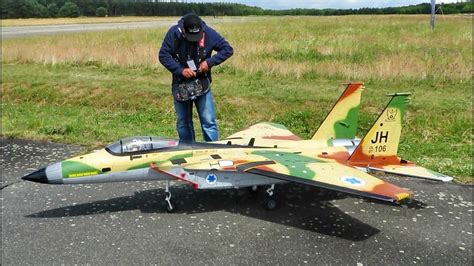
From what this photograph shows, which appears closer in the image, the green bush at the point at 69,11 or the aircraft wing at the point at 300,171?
the aircraft wing at the point at 300,171

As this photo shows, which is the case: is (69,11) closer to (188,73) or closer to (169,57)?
(169,57)

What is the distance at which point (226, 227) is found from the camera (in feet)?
22.1

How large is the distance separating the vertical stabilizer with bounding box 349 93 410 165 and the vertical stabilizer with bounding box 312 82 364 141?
0.81 meters

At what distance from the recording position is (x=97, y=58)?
67.6 feet

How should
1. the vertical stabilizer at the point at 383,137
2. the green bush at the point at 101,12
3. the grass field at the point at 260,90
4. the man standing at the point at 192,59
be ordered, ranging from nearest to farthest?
1. the vertical stabilizer at the point at 383,137
2. the man standing at the point at 192,59
3. the grass field at the point at 260,90
4. the green bush at the point at 101,12

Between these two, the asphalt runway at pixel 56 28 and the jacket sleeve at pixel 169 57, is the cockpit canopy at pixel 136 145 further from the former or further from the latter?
the asphalt runway at pixel 56 28

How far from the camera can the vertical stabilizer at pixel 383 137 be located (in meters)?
7.36

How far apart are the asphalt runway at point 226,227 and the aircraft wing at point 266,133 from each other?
3.23 ft

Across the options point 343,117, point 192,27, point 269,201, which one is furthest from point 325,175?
point 192,27

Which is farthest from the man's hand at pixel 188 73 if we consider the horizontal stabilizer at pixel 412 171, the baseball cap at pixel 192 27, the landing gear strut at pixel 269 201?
the horizontal stabilizer at pixel 412 171

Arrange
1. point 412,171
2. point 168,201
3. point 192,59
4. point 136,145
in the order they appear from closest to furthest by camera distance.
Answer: point 136,145 < point 168,201 < point 412,171 < point 192,59

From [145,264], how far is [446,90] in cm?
1204

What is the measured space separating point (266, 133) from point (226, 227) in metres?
2.53

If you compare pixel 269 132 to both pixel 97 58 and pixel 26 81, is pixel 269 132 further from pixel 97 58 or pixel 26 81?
pixel 97 58
